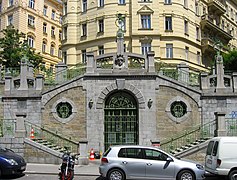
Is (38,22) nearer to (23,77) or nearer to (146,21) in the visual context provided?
(146,21)

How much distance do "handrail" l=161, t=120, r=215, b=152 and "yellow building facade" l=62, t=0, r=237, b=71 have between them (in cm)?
1611

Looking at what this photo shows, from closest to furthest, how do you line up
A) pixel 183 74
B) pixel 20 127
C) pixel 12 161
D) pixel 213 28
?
pixel 12 161 → pixel 20 127 → pixel 183 74 → pixel 213 28

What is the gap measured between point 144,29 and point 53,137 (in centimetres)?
1932

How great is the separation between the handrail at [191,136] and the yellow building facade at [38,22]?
105 feet

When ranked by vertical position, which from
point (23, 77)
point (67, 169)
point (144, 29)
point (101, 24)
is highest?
point (101, 24)

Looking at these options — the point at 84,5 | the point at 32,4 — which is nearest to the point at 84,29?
the point at 84,5

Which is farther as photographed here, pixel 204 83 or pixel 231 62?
pixel 231 62

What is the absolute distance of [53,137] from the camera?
20438 millimetres

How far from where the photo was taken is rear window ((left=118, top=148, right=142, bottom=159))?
12.5 meters

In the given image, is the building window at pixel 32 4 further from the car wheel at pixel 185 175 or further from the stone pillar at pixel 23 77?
the car wheel at pixel 185 175

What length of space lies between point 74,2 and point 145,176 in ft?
105

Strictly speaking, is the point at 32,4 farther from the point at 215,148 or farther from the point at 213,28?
the point at 215,148

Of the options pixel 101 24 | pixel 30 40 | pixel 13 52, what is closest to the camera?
pixel 13 52

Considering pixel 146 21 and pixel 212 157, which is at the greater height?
pixel 146 21
